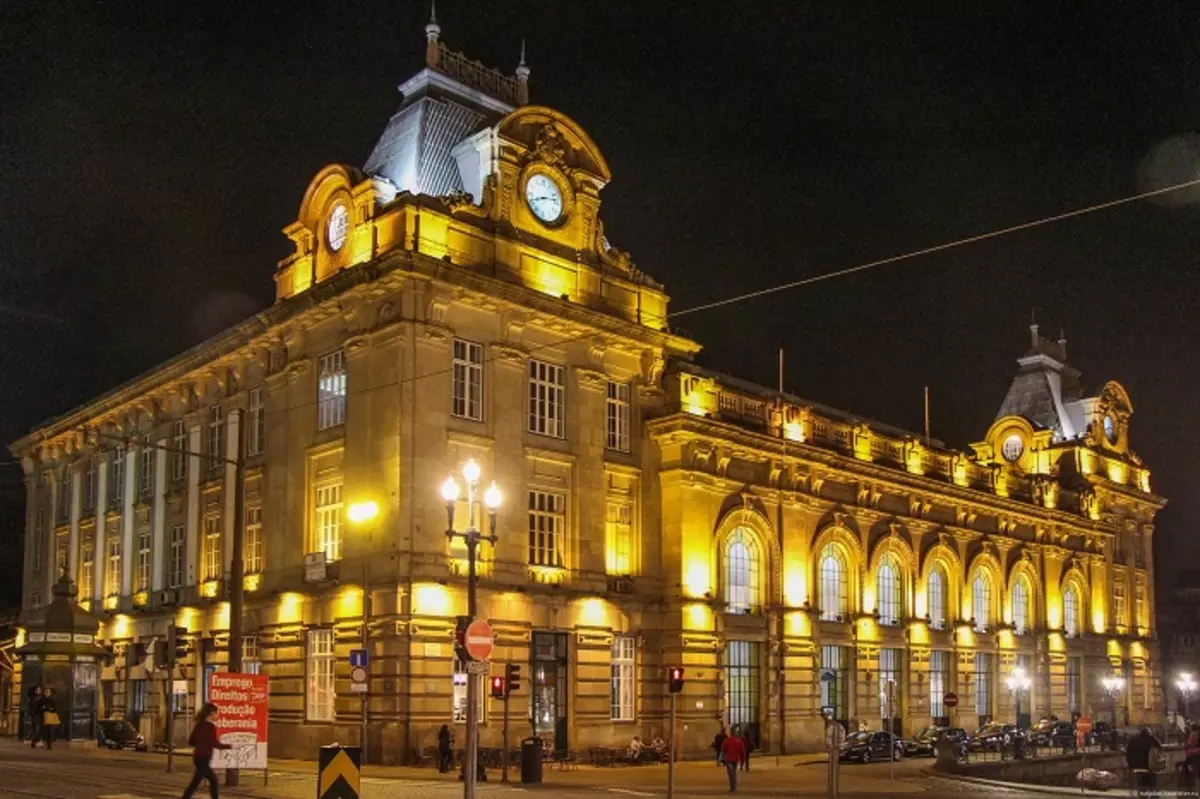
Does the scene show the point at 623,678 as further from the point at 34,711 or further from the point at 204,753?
the point at 204,753

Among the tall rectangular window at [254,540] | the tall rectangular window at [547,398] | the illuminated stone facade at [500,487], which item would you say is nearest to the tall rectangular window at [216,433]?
the illuminated stone facade at [500,487]

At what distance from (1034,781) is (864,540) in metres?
16.4

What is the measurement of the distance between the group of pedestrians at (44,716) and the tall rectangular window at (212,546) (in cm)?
662

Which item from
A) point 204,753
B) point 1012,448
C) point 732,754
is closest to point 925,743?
point 732,754

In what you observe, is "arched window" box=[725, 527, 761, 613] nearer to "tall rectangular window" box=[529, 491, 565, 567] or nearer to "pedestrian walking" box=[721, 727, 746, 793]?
"tall rectangular window" box=[529, 491, 565, 567]

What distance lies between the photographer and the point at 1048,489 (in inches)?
2948

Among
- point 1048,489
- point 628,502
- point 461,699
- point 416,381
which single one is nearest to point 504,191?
point 416,381

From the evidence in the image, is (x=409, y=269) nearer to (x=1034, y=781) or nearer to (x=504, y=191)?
(x=504, y=191)

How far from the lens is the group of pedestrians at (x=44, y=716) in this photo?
48.1 meters

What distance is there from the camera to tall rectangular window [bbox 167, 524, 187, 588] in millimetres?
54156

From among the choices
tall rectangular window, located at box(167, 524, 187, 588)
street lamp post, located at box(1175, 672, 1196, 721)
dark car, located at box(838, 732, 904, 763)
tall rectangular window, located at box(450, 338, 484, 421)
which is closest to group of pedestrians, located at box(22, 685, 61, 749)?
tall rectangular window, located at box(167, 524, 187, 588)

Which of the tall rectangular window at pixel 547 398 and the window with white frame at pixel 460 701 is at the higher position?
the tall rectangular window at pixel 547 398

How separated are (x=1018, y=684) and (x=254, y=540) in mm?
37804

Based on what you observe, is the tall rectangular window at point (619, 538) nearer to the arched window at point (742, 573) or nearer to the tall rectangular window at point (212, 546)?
the arched window at point (742, 573)
